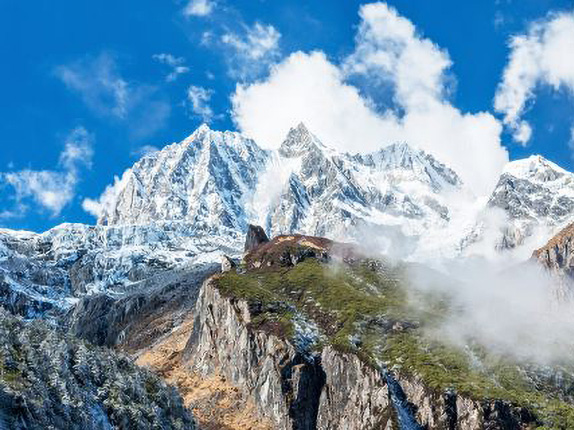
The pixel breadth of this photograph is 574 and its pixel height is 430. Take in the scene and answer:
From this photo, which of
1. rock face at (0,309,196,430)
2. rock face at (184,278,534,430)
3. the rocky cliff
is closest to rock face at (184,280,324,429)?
rock face at (184,278,534,430)

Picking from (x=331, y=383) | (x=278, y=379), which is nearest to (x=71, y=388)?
(x=278, y=379)

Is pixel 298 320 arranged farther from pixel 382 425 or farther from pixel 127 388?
pixel 127 388

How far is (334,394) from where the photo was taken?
17412cm

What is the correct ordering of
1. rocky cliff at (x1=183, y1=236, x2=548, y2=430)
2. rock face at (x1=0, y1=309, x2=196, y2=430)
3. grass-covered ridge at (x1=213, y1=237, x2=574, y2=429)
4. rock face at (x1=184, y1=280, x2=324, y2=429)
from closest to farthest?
rock face at (x1=0, y1=309, x2=196, y2=430), grass-covered ridge at (x1=213, y1=237, x2=574, y2=429), rocky cliff at (x1=183, y1=236, x2=548, y2=430), rock face at (x1=184, y1=280, x2=324, y2=429)

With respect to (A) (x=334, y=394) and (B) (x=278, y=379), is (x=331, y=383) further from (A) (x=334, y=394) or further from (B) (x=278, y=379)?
(B) (x=278, y=379)

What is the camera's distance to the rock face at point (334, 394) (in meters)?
152

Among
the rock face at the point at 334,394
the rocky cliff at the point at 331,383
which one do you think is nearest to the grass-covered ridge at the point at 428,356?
the rocky cliff at the point at 331,383

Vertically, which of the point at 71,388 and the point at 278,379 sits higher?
the point at 278,379

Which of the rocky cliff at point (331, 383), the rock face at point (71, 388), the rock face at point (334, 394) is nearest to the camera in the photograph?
the rock face at point (71, 388)

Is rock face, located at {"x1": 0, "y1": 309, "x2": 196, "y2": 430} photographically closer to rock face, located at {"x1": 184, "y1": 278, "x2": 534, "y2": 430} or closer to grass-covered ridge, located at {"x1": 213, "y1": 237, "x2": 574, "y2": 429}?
rock face, located at {"x1": 184, "y1": 278, "x2": 534, "y2": 430}

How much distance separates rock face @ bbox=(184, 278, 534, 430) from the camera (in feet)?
498

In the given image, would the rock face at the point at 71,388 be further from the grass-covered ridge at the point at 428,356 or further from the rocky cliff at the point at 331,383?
the grass-covered ridge at the point at 428,356

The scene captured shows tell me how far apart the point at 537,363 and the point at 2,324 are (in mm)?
116530

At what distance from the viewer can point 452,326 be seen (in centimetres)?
18938
